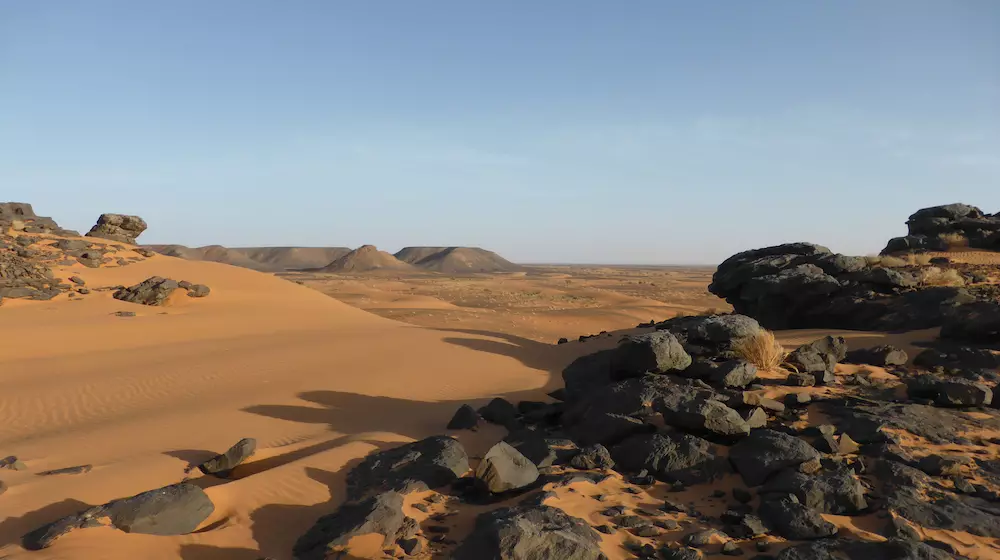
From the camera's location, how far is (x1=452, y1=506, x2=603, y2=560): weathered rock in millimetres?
4418

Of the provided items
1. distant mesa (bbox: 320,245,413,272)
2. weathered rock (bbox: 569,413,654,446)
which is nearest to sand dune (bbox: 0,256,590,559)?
weathered rock (bbox: 569,413,654,446)

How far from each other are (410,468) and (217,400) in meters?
5.54

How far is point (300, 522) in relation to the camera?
5.52 m

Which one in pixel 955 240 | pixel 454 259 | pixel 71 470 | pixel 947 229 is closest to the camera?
pixel 71 470

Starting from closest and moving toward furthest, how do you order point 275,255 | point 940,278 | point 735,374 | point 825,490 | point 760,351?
point 825,490 < point 735,374 < point 760,351 < point 940,278 < point 275,255

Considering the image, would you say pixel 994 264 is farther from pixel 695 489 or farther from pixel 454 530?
pixel 454 530

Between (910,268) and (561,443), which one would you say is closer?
(561,443)

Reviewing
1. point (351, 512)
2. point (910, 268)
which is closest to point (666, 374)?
point (351, 512)

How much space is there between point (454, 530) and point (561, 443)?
2104 mm

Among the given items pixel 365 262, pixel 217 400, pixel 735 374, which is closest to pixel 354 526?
pixel 735 374

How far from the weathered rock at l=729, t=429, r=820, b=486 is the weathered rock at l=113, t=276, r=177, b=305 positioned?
1988 cm

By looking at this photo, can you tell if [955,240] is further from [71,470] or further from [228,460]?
[71,470]

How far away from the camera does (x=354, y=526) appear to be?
499 cm

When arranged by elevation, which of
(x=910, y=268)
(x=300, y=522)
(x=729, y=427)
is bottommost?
(x=300, y=522)
